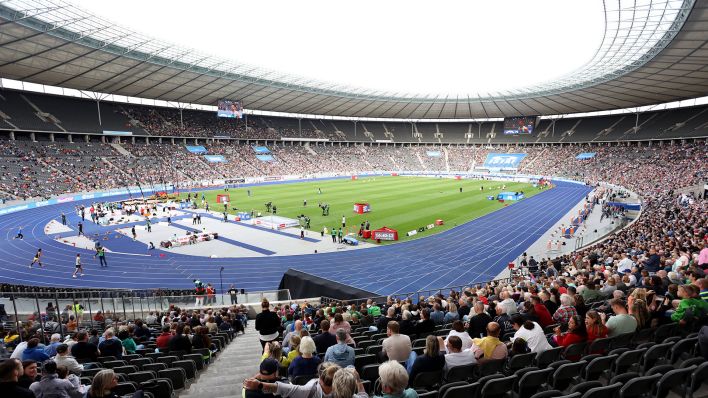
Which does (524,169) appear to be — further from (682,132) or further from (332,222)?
(332,222)

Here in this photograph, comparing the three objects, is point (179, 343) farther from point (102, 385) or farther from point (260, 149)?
point (260, 149)

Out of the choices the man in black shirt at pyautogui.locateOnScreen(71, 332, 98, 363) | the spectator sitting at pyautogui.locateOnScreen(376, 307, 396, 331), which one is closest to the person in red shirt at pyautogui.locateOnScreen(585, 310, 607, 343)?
the spectator sitting at pyautogui.locateOnScreen(376, 307, 396, 331)

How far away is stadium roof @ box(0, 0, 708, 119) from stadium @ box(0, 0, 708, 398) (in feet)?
1.41

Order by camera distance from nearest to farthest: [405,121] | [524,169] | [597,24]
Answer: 1. [597,24]
2. [524,169]
3. [405,121]

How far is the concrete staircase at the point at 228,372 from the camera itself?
6.83m

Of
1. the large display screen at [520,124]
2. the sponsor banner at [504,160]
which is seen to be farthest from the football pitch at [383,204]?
the large display screen at [520,124]

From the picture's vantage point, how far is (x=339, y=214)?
38750mm

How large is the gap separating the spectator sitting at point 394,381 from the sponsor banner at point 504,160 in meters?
96.0

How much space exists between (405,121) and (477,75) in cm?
5446

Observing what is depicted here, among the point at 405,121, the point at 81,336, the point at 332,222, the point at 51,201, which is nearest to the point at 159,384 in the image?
the point at 81,336

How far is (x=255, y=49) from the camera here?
165 ft

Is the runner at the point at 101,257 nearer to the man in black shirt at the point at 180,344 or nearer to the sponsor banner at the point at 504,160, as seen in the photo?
the man in black shirt at the point at 180,344

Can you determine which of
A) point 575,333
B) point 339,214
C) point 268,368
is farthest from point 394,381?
point 339,214

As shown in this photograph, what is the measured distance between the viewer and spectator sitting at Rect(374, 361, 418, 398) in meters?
3.39
